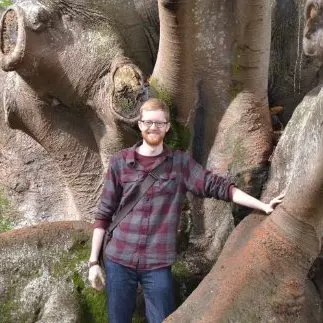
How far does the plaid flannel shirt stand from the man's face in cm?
9

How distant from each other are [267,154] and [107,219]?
2.87 ft

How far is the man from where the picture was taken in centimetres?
242

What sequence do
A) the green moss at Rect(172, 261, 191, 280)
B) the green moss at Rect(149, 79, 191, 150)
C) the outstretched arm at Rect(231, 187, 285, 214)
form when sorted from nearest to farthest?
the outstretched arm at Rect(231, 187, 285, 214)
the green moss at Rect(172, 261, 191, 280)
the green moss at Rect(149, 79, 191, 150)

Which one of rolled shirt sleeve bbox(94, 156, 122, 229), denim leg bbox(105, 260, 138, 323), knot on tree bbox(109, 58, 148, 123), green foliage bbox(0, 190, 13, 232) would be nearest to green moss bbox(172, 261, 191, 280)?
denim leg bbox(105, 260, 138, 323)

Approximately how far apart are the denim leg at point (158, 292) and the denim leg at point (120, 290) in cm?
5

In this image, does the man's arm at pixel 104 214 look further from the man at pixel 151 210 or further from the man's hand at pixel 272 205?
the man's hand at pixel 272 205

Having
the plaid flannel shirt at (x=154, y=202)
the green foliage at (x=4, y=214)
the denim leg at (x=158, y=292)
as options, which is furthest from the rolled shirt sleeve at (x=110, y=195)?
the green foliage at (x=4, y=214)

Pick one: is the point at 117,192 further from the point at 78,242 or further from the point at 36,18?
the point at 36,18

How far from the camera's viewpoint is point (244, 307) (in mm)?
2328

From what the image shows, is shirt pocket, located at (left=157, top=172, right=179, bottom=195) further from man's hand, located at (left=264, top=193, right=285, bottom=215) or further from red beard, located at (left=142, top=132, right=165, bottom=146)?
man's hand, located at (left=264, top=193, right=285, bottom=215)

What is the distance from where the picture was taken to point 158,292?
95.6 inches

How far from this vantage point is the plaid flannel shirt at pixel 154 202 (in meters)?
2.41

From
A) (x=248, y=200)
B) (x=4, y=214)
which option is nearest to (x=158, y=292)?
(x=248, y=200)

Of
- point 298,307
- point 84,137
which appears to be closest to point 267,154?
point 298,307
